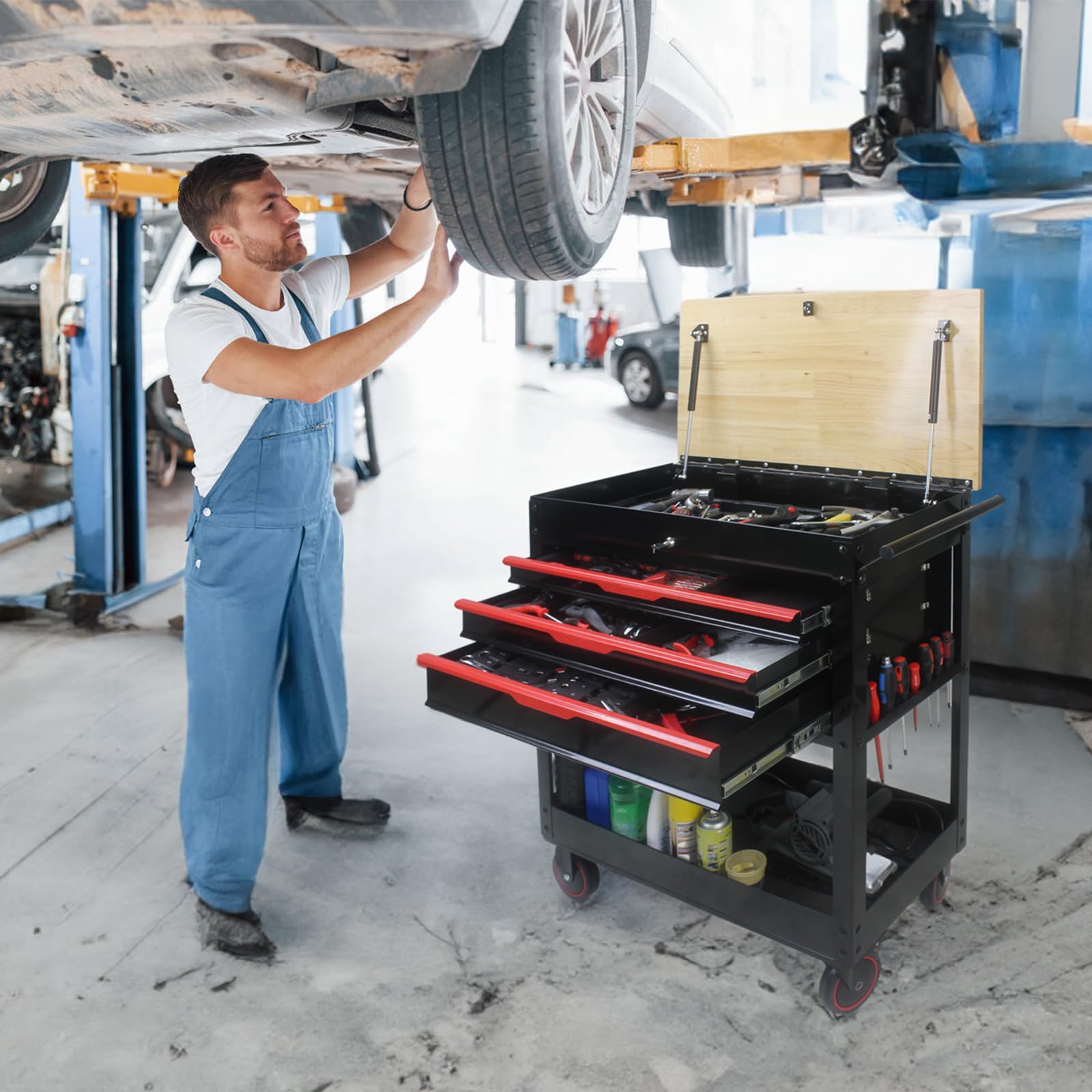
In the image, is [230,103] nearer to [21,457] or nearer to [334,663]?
[334,663]

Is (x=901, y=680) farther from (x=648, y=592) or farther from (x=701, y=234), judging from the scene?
(x=701, y=234)

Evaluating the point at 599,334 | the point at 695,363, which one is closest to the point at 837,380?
the point at 695,363

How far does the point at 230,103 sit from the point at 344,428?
4542 millimetres

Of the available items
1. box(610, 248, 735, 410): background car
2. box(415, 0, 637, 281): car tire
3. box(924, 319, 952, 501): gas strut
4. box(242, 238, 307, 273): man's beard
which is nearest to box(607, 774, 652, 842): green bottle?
box(924, 319, 952, 501): gas strut

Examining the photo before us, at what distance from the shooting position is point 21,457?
6.31 m

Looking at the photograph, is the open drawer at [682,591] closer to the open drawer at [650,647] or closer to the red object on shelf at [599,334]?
the open drawer at [650,647]

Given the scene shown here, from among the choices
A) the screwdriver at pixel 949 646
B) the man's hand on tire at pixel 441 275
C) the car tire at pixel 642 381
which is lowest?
the screwdriver at pixel 949 646

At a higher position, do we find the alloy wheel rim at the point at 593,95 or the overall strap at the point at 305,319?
the alloy wheel rim at the point at 593,95

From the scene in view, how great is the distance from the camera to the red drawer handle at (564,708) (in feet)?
5.10

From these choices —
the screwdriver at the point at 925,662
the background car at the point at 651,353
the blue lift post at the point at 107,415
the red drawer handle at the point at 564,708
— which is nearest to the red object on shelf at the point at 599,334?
the background car at the point at 651,353

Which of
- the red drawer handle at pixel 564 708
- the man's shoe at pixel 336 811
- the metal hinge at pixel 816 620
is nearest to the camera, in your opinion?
the red drawer handle at pixel 564 708

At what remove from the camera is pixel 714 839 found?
2.01 metres

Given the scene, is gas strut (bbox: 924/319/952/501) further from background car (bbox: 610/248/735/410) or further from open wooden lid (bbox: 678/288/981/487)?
background car (bbox: 610/248/735/410)

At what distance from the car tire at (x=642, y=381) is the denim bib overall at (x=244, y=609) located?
7295 millimetres
